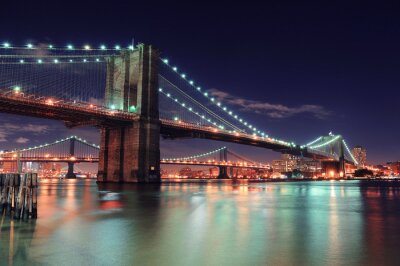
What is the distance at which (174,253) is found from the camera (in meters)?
7.90

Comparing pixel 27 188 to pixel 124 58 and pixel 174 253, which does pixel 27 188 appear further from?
pixel 124 58

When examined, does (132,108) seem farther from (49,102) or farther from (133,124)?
(49,102)

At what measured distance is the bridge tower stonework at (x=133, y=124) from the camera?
50688 millimetres

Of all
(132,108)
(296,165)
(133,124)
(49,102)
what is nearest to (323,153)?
(296,165)

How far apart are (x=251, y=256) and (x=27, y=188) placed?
32.1ft

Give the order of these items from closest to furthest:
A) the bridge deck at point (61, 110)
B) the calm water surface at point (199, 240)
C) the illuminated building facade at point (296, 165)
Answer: the calm water surface at point (199, 240), the bridge deck at point (61, 110), the illuminated building facade at point (296, 165)

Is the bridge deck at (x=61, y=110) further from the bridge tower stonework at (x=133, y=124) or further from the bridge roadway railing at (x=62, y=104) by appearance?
the bridge tower stonework at (x=133, y=124)

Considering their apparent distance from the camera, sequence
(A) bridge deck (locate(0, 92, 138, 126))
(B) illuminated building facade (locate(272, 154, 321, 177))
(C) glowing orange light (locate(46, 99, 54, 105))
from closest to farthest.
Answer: (A) bridge deck (locate(0, 92, 138, 126)), (C) glowing orange light (locate(46, 99, 54, 105)), (B) illuminated building facade (locate(272, 154, 321, 177))

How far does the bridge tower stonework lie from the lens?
50.7 metres

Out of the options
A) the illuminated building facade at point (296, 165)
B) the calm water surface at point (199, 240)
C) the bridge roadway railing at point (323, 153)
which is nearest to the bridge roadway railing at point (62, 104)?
the calm water surface at point (199, 240)

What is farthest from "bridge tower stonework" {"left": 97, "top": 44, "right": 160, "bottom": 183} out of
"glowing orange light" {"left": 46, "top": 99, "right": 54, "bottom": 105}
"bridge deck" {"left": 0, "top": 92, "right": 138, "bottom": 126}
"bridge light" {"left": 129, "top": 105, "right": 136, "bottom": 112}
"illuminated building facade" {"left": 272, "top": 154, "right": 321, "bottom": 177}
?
"illuminated building facade" {"left": 272, "top": 154, "right": 321, "bottom": 177}

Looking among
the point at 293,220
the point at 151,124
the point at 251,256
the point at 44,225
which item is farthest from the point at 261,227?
the point at 151,124

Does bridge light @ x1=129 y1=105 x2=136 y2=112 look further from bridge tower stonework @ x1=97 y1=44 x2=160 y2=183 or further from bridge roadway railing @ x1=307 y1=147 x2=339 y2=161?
bridge roadway railing @ x1=307 y1=147 x2=339 y2=161

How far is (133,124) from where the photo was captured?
168ft
